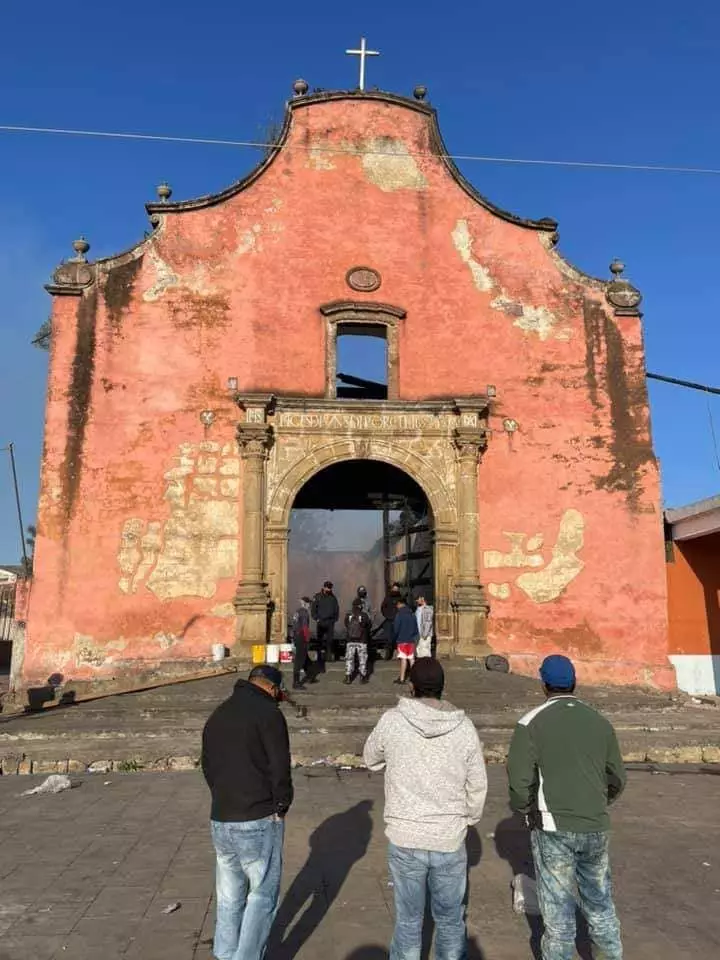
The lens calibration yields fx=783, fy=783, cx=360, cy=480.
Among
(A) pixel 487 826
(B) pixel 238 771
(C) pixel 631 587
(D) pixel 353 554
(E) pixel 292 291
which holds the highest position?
(E) pixel 292 291

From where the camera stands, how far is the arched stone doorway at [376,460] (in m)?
13.9

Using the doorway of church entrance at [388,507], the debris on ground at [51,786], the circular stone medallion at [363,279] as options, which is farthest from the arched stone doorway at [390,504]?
the debris on ground at [51,786]

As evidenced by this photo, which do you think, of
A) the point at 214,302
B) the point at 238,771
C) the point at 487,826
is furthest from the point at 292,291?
the point at 238,771

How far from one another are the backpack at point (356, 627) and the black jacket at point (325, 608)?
1.13m

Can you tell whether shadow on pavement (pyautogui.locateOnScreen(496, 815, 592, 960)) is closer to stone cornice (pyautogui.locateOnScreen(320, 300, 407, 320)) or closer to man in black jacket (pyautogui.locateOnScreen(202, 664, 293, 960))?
man in black jacket (pyautogui.locateOnScreen(202, 664, 293, 960))

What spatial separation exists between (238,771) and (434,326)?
1262 cm

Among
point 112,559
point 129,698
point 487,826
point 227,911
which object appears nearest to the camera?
point 227,911

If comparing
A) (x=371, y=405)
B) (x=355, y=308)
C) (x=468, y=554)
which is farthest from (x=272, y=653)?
(x=355, y=308)

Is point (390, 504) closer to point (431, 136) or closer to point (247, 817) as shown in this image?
point (431, 136)

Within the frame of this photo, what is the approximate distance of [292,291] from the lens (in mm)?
15016

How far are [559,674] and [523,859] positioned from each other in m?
2.45

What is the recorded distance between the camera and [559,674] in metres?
3.69

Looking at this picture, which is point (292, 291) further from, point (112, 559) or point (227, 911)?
point (227, 911)

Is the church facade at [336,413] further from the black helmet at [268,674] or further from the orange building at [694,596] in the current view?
the black helmet at [268,674]
